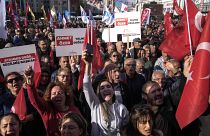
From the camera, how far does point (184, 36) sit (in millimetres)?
4480

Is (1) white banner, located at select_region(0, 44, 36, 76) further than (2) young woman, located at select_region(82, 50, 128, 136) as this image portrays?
Yes

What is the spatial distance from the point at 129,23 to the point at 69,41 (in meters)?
3.71

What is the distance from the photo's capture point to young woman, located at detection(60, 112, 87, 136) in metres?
3.20

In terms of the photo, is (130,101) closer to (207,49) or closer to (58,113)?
(58,113)

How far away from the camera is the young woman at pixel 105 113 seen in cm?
379

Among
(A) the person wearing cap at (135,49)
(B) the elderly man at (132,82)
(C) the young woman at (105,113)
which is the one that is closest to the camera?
(C) the young woman at (105,113)

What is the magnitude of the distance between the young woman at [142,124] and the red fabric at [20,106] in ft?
3.87

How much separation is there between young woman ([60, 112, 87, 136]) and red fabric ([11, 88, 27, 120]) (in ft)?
2.77

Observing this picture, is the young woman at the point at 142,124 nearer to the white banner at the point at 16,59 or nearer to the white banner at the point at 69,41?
the white banner at the point at 16,59

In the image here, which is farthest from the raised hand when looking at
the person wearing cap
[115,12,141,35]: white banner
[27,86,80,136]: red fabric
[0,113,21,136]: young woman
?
[115,12,141,35]: white banner

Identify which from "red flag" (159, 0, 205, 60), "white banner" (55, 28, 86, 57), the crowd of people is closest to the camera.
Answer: the crowd of people

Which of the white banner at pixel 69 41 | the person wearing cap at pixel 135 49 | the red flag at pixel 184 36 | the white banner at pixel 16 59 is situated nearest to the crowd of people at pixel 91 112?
the white banner at pixel 16 59

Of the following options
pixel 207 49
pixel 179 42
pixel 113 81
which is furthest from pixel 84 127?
pixel 179 42

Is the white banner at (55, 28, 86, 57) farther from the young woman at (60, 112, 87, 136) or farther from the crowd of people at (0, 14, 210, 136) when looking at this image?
the young woman at (60, 112, 87, 136)
